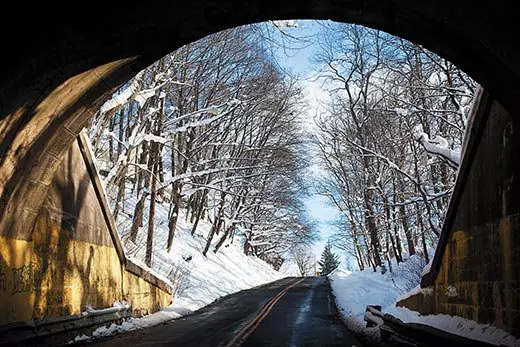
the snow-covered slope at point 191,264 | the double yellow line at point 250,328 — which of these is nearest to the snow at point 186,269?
the snow-covered slope at point 191,264

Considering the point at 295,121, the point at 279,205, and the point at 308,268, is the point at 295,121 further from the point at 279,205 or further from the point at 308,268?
the point at 308,268

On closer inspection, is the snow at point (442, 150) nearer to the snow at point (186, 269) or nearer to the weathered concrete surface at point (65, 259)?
the weathered concrete surface at point (65, 259)

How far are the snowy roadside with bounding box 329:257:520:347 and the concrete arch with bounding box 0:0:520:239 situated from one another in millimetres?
3140

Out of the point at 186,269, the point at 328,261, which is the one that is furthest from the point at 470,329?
the point at 328,261

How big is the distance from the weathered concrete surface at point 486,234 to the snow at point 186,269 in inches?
281

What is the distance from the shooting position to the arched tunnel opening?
23.1 ft

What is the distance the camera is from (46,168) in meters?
9.05

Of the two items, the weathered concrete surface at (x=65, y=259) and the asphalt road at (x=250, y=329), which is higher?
the weathered concrete surface at (x=65, y=259)

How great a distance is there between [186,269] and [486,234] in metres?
22.0

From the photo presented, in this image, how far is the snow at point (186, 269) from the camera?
16.7m

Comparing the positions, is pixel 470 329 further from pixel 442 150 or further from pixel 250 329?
pixel 250 329

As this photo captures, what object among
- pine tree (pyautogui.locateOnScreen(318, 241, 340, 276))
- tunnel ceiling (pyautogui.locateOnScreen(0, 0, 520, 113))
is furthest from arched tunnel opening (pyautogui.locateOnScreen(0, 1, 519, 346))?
pine tree (pyautogui.locateOnScreen(318, 241, 340, 276))

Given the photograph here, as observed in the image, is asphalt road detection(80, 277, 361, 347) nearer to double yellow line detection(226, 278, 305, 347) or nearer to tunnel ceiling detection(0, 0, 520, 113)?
double yellow line detection(226, 278, 305, 347)

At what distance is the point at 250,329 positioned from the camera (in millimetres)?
13305
